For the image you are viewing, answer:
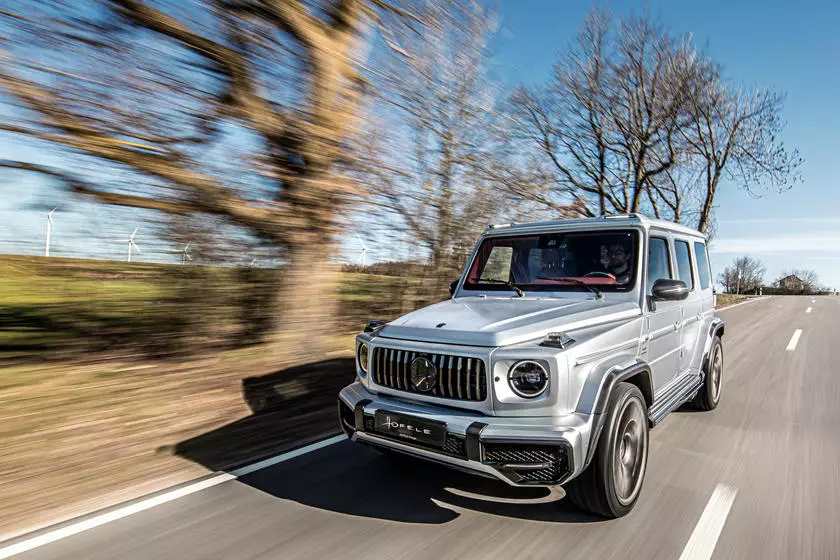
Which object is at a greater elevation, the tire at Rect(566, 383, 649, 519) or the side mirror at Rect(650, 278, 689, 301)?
the side mirror at Rect(650, 278, 689, 301)

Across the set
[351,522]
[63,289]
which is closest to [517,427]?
[351,522]

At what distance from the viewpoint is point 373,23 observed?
6406 millimetres

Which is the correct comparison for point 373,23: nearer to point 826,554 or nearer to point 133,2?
point 133,2

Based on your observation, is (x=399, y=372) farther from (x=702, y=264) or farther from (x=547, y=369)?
(x=702, y=264)

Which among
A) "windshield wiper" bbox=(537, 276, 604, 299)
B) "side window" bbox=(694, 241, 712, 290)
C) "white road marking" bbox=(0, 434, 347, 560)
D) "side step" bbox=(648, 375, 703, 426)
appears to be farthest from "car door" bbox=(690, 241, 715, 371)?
"white road marking" bbox=(0, 434, 347, 560)

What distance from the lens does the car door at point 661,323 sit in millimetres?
4168

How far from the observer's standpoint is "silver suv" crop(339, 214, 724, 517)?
298 cm

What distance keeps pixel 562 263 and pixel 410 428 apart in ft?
6.71

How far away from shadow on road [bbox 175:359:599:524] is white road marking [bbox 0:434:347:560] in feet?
0.39

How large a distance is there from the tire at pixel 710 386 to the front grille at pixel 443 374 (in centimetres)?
372

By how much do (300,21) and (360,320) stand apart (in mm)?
6237

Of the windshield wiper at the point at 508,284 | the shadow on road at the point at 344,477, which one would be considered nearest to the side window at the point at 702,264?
the windshield wiper at the point at 508,284

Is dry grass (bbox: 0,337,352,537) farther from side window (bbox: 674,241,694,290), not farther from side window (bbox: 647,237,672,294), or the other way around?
side window (bbox: 674,241,694,290)

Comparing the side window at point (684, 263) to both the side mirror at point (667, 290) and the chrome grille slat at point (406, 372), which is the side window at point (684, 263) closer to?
the side mirror at point (667, 290)
